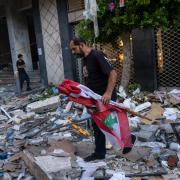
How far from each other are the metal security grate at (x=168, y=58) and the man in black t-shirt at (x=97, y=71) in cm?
501

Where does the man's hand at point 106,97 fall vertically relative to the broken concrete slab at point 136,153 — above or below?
above

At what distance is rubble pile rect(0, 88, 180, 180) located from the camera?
4676 mm

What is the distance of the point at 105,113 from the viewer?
188 inches

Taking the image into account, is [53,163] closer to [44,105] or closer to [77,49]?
[77,49]

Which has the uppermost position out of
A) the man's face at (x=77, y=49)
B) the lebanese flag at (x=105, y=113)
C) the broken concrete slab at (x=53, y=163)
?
the man's face at (x=77, y=49)

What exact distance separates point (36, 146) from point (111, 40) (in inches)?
150

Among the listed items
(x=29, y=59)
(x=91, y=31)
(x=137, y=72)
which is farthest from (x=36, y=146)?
(x=29, y=59)

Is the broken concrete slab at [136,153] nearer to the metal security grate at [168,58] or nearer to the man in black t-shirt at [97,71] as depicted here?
the man in black t-shirt at [97,71]

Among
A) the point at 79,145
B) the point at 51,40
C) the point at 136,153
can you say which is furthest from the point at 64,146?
the point at 51,40

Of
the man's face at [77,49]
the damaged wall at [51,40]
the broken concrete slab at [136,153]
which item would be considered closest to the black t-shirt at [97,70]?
the man's face at [77,49]

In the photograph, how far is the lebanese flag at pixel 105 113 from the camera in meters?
4.73

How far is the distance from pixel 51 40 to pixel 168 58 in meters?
4.83

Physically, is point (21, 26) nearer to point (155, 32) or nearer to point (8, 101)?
point (8, 101)

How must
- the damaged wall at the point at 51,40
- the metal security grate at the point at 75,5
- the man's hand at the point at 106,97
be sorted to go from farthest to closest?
1. the damaged wall at the point at 51,40
2. the metal security grate at the point at 75,5
3. the man's hand at the point at 106,97
